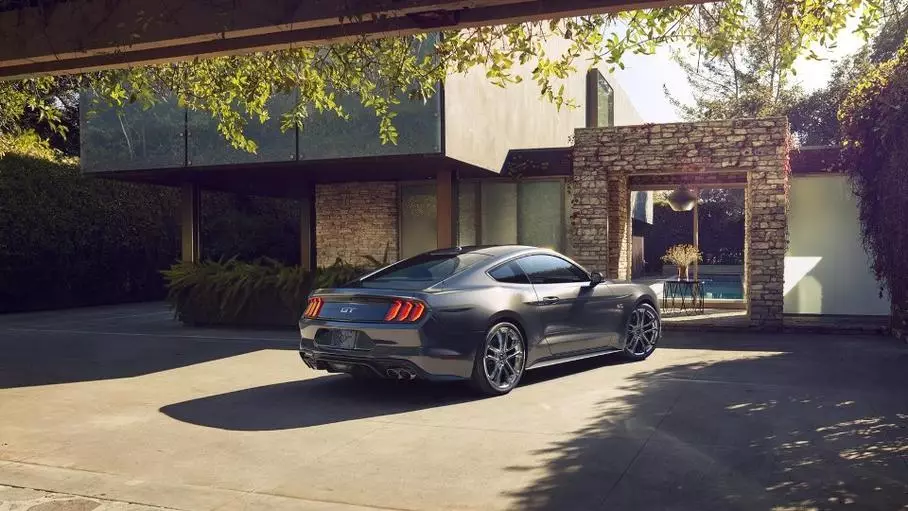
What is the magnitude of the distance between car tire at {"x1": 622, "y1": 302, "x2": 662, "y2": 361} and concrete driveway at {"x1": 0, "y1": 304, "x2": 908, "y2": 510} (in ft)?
0.93

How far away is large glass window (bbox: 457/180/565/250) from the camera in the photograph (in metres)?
15.1

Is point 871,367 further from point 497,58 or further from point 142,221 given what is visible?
point 142,221

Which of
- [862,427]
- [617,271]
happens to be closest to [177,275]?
[617,271]

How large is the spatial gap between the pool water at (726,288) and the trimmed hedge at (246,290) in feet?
29.9

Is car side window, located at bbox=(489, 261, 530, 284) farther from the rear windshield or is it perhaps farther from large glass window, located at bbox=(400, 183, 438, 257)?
large glass window, located at bbox=(400, 183, 438, 257)

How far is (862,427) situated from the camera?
5.64 meters

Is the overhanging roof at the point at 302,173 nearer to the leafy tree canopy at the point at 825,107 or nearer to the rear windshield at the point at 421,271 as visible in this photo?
the rear windshield at the point at 421,271

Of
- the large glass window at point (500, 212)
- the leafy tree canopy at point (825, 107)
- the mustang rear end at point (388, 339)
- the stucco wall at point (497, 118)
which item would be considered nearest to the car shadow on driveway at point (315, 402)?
the mustang rear end at point (388, 339)

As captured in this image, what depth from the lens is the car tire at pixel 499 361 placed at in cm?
694

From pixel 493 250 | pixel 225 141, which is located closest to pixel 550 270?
pixel 493 250

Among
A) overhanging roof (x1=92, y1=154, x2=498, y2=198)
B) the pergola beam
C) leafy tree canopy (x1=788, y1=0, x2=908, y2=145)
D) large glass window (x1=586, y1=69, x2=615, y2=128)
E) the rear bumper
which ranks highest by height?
leafy tree canopy (x1=788, y1=0, x2=908, y2=145)

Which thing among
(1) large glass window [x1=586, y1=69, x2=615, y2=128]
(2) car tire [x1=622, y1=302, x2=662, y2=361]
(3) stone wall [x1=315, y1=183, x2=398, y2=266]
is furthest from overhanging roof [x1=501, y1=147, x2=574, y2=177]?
(1) large glass window [x1=586, y1=69, x2=615, y2=128]

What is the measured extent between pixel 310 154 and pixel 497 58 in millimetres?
6248

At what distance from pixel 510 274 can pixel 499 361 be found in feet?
3.19
